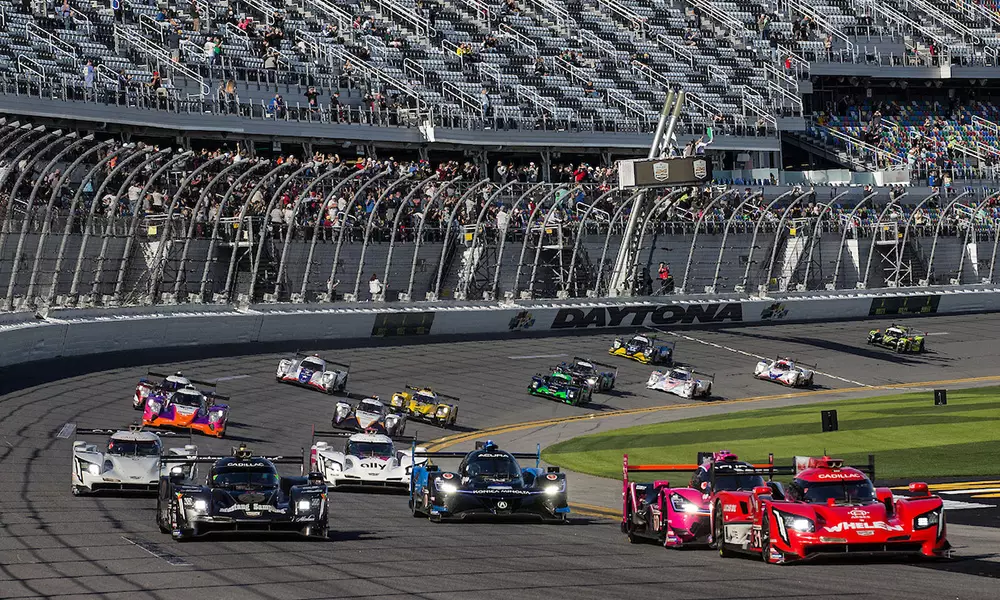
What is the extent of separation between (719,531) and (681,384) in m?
32.6

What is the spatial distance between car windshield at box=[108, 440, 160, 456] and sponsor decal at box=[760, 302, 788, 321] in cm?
4180

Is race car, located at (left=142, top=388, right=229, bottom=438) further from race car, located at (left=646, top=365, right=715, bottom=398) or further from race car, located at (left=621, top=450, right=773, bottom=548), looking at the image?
race car, located at (left=646, top=365, right=715, bottom=398)

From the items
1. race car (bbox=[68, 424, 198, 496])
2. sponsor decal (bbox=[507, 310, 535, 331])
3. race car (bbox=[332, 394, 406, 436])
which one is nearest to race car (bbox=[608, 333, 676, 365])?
sponsor decal (bbox=[507, 310, 535, 331])

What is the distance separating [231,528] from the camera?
20969mm

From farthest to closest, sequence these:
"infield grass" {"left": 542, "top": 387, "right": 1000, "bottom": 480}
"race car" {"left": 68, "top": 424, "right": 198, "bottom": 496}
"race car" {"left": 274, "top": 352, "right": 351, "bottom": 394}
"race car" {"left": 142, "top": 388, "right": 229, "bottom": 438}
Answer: "race car" {"left": 274, "top": 352, "right": 351, "bottom": 394} → "race car" {"left": 142, "top": 388, "right": 229, "bottom": 438} → "infield grass" {"left": 542, "top": 387, "right": 1000, "bottom": 480} → "race car" {"left": 68, "top": 424, "right": 198, "bottom": 496}

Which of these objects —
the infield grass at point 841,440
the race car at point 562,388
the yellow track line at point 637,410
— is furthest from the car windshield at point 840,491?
the race car at point 562,388

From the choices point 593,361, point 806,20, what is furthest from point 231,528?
point 806,20

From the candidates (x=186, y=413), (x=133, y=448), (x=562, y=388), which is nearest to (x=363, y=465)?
(x=133, y=448)

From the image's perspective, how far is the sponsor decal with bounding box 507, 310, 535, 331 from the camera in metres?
58.0

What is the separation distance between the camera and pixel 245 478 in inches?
853

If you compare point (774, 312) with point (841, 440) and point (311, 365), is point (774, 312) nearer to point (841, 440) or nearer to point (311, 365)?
point (311, 365)

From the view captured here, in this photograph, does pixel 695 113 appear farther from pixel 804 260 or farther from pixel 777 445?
pixel 777 445

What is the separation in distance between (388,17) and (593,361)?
3068 cm

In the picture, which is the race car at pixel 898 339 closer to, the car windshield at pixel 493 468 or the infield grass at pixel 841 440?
the infield grass at pixel 841 440
